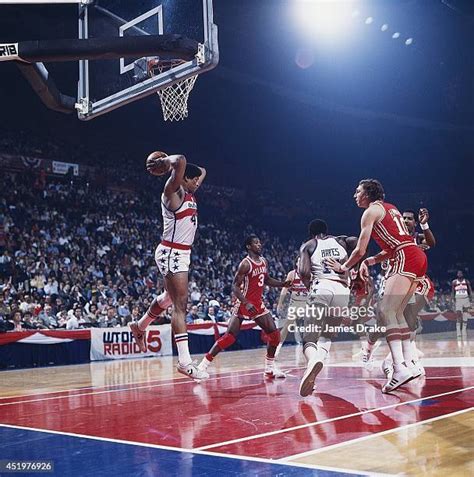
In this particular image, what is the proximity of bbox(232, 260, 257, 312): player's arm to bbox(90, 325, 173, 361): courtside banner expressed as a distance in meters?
6.89

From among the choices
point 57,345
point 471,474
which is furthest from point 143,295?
point 471,474

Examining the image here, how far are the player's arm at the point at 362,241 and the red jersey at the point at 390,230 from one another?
0.35 ft

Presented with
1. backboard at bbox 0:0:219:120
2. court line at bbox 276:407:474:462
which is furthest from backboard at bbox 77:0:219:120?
court line at bbox 276:407:474:462

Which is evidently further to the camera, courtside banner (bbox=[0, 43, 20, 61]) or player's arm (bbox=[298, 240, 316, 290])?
courtside banner (bbox=[0, 43, 20, 61])

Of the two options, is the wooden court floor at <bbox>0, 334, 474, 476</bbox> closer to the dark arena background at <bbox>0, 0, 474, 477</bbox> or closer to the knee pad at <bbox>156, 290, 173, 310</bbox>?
the dark arena background at <bbox>0, 0, 474, 477</bbox>

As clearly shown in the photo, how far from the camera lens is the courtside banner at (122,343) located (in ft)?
48.6

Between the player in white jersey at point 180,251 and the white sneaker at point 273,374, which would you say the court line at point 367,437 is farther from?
the white sneaker at point 273,374

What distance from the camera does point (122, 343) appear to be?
49.9ft

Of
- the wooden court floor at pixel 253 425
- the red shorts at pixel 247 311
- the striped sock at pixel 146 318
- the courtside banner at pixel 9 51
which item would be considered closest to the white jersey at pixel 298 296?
the red shorts at pixel 247 311

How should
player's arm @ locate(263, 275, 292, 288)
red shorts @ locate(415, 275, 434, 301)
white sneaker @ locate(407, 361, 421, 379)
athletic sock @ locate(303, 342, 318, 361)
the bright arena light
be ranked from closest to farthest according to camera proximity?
athletic sock @ locate(303, 342, 318, 361)
white sneaker @ locate(407, 361, 421, 379)
player's arm @ locate(263, 275, 292, 288)
red shorts @ locate(415, 275, 434, 301)
the bright arena light

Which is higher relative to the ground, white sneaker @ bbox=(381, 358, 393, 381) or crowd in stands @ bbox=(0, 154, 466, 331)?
crowd in stands @ bbox=(0, 154, 466, 331)

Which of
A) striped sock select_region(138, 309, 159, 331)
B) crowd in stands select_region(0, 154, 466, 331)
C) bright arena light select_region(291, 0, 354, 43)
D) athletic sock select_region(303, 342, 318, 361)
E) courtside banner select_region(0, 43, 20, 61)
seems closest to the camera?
athletic sock select_region(303, 342, 318, 361)

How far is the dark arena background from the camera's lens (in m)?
4.82

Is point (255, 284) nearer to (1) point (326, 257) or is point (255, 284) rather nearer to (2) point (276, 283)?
(2) point (276, 283)
